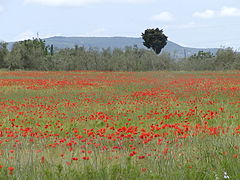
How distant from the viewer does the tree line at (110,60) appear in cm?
4775

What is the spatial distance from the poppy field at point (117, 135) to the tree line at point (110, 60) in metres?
27.4

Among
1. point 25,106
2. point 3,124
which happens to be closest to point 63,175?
point 3,124

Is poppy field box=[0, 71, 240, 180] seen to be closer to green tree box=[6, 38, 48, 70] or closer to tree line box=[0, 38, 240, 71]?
tree line box=[0, 38, 240, 71]

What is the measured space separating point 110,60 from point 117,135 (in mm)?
41257

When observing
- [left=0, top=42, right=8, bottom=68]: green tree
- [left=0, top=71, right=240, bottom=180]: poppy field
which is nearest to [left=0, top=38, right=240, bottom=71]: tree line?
[left=0, top=42, right=8, bottom=68]: green tree

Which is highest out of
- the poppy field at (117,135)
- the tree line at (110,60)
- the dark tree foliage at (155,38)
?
the dark tree foliage at (155,38)

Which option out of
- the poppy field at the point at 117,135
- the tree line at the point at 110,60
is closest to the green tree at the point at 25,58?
the tree line at the point at 110,60

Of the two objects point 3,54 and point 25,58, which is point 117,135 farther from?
point 3,54

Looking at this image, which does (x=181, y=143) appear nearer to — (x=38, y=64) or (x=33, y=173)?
(x=33, y=173)

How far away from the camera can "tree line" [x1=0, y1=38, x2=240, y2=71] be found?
47750mm

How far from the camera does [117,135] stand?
859cm

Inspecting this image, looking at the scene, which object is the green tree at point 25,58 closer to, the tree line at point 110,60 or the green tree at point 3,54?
the tree line at point 110,60

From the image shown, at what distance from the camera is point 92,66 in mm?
50250

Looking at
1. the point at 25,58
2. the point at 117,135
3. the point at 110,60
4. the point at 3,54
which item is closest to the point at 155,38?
the point at 110,60
